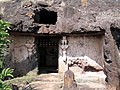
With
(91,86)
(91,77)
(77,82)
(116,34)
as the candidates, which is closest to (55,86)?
(77,82)

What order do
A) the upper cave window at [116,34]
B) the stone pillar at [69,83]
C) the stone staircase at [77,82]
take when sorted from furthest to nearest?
1. the upper cave window at [116,34]
2. the stone staircase at [77,82]
3. the stone pillar at [69,83]

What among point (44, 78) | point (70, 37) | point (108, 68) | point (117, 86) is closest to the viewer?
point (117, 86)

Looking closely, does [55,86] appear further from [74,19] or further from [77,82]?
[74,19]

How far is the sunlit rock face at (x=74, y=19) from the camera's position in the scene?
43.7 feet

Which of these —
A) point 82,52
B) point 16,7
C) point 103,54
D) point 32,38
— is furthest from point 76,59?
point 16,7

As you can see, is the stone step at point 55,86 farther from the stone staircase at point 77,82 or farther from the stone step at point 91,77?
the stone step at point 91,77

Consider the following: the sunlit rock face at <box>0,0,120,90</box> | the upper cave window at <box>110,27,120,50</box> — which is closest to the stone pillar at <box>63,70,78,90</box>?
the sunlit rock face at <box>0,0,120,90</box>

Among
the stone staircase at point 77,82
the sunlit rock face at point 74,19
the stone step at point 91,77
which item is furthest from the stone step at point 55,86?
the sunlit rock face at point 74,19

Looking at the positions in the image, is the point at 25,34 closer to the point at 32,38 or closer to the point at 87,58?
the point at 32,38

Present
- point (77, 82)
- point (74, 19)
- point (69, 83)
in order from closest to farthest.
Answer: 1. point (69, 83)
2. point (77, 82)
3. point (74, 19)

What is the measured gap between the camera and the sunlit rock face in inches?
524

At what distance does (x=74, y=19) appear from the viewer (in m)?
14.0

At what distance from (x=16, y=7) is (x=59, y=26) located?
2933 millimetres

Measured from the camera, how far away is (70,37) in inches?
571
